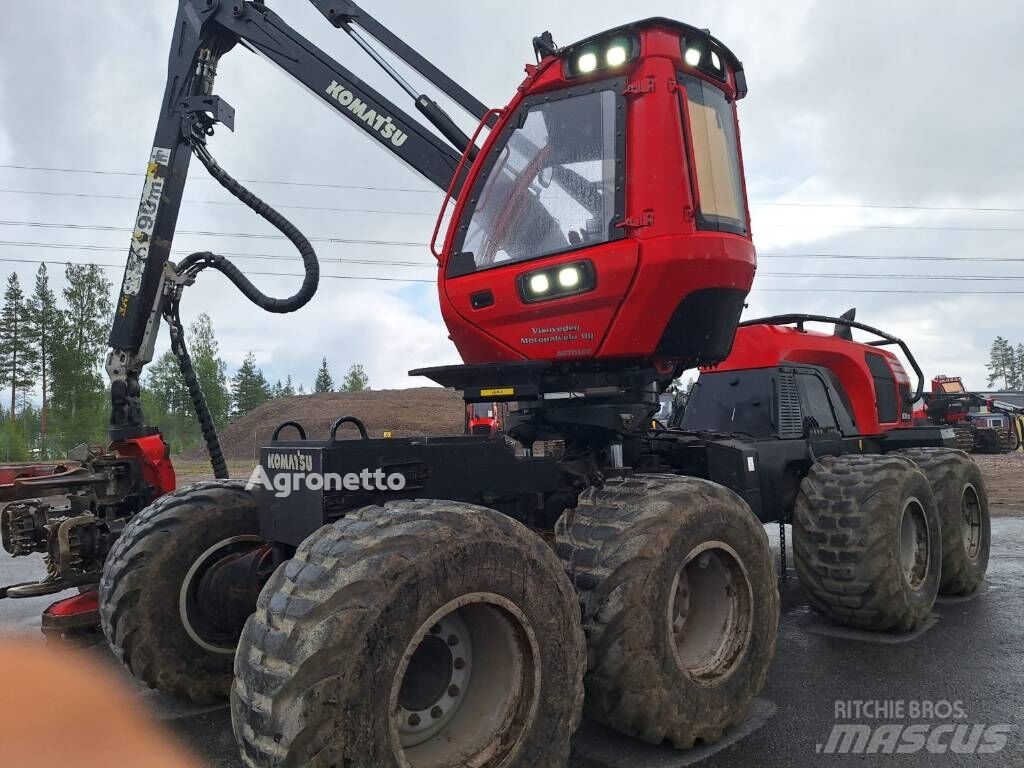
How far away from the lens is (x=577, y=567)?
10.7 feet

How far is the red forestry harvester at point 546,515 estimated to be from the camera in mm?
2398

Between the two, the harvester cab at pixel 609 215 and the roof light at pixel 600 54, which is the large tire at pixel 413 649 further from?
the roof light at pixel 600 54

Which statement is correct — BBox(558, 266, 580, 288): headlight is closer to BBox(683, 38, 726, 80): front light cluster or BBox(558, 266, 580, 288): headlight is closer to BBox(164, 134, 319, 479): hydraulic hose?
BBox(683, 38, 726, 80): front light cluster

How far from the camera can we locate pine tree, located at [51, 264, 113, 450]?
45.1 m

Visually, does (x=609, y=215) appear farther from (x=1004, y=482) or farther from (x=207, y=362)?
(x=207, y=362)

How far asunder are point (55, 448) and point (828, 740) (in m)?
49.7

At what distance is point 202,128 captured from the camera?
5.93m

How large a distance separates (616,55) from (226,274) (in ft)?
12.8

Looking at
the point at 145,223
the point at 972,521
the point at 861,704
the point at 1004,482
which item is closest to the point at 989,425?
the point at 1004,482

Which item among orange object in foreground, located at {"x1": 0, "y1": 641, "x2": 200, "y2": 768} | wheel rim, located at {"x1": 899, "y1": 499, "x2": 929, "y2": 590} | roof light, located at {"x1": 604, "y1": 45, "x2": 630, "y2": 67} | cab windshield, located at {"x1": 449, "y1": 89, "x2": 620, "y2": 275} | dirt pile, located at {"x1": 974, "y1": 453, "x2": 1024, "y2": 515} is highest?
roof light, located at {"x1": 604, "y1": 45, "x2": 630, "y2": 67}

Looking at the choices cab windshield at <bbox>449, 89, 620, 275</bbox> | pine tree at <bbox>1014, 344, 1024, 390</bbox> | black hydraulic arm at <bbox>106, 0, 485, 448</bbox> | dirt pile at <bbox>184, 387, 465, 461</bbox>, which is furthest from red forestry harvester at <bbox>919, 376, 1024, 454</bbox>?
pine tree at <bbox>1014, 344, 1024, 390</bbox>

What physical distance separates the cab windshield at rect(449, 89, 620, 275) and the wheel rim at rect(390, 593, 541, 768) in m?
1.95

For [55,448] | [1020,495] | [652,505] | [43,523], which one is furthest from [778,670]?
[55,448]

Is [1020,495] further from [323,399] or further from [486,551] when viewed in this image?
[323,399]
